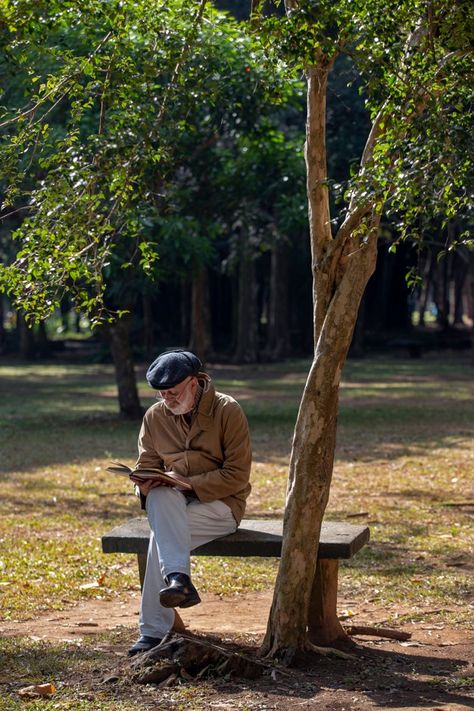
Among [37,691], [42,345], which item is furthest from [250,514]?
[42,345]

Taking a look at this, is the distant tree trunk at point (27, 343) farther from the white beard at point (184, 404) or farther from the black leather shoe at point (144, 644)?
the black leather shoe at point (144, 644)

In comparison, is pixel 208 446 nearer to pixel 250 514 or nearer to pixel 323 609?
pixel 323 609

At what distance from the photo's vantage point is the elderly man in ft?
20.9

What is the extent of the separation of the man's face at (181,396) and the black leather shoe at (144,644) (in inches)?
48.2

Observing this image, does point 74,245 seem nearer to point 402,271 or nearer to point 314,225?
point 314,225

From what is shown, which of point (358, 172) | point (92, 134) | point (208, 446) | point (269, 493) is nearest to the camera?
point (358, 172)

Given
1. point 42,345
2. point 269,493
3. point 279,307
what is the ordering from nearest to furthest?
point 269,493 → point 279,307 → point 42,345

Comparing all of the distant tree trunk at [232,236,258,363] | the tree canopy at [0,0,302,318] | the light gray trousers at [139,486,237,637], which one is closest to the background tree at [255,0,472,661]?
the light gray trousers at [139,486,237,637]

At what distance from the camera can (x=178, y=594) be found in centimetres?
602

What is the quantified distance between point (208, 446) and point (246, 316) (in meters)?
30.0

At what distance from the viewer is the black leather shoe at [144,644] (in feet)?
20.8

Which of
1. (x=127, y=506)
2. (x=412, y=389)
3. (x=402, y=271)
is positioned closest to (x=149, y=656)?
(x=127, y=506)

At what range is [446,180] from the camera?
568 cm

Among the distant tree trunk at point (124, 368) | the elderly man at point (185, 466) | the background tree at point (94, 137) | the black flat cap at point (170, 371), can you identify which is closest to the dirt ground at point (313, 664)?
the elderly man at point (185, 466)
